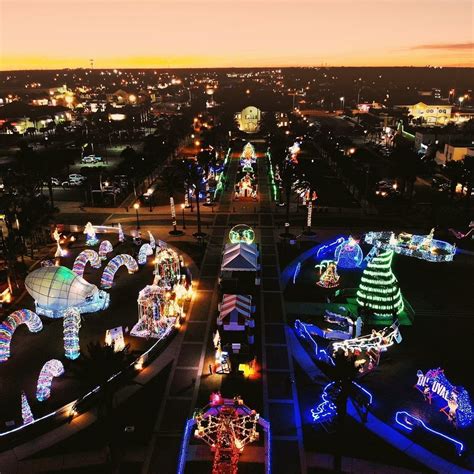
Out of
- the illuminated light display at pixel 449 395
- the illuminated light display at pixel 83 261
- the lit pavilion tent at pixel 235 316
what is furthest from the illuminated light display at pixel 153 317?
the illuminated light display at pixel 449 395

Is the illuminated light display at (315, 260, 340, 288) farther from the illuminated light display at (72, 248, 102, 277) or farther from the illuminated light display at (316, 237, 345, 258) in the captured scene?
the illuminated light display at (72, 248, 102, 277)

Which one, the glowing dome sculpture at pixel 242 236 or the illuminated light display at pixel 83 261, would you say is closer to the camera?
the illuminated light display at pixel 83 261

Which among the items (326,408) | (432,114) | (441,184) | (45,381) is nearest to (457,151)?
(441,184)

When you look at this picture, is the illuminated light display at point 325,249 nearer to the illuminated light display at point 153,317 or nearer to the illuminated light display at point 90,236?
the illuminated light display at point 153,317

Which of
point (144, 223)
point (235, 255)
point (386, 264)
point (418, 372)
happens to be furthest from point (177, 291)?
point (144, 223)

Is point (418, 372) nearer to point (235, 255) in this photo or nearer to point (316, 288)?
point (316, 288)

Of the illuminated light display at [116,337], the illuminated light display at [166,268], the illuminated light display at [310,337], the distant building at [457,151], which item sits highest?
the distant building at [457,151]

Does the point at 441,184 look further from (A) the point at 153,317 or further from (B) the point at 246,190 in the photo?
(A) the point at 153,317

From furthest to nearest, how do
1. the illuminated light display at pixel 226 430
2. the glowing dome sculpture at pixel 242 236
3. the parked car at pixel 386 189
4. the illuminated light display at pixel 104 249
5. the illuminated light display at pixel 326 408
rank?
the parked car at pixel 386 189 → the illuminated light display at pixel 104 249 → the glowing dome sculpture at pixel 242 236 → the illuminated light display at pixel 326 408 → the illuminated light display at pixel 226 430
